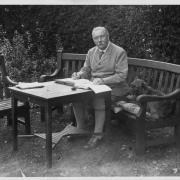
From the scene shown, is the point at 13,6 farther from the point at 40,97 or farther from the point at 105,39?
the point at 40,97

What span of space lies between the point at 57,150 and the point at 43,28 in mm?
4343

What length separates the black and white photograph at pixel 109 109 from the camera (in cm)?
471

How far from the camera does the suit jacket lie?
534cm

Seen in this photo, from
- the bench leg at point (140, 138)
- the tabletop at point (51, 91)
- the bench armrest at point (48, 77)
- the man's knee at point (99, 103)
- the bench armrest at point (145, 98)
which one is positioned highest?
the tabletop at point (51, 91)

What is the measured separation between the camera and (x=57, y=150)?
5.32m

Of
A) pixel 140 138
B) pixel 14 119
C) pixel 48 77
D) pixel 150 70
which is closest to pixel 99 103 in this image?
pixel 140 138

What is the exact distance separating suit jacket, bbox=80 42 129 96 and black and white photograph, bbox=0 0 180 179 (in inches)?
0.5

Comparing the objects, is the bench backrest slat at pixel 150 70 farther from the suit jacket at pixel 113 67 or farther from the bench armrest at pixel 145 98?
the suit jacket at pixel 113 67

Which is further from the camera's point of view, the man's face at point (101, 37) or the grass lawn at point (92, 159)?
the man's face at point (101, 37)

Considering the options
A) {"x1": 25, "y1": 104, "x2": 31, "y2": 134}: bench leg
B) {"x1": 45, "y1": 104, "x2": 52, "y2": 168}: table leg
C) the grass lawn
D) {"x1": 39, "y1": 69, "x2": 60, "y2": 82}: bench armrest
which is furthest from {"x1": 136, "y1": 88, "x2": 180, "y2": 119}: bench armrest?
{"x1": 39, "y1": 69, "x2": 60, "y2": 82}: bench armrest

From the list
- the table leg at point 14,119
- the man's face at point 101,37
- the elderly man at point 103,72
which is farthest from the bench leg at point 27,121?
the man's face at point 101,37

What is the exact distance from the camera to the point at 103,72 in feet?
18.1

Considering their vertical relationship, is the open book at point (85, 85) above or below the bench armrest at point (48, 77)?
above

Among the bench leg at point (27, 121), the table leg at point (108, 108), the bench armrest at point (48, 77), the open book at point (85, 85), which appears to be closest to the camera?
the open book at point (85, 85)
